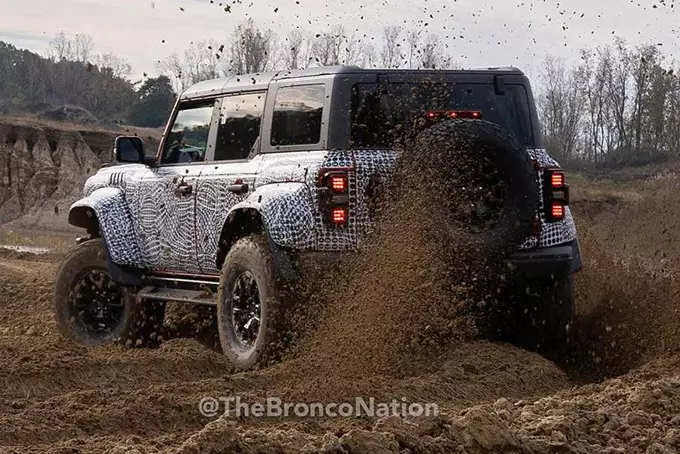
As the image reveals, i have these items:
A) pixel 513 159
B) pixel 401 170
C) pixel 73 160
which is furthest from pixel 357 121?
pixel 73 160

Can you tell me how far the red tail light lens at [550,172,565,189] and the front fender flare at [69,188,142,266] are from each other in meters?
3.46

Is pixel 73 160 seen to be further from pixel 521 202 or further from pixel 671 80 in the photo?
pixel 521 202

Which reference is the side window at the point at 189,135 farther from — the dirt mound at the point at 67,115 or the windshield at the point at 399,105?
the dirt mound at the point at 67,115

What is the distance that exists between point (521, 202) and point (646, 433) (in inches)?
94.6

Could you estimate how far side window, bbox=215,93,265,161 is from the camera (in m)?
8.27

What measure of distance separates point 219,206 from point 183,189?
1.84 ft

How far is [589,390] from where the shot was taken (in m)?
6.34

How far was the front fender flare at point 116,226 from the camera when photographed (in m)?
9.32

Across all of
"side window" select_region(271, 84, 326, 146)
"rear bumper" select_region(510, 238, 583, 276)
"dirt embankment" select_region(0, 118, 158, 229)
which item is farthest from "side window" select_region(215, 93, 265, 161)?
"dirt embankment" select_region(0, 118, 158, 229)

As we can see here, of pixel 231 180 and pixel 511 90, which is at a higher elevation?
pixel 511 90

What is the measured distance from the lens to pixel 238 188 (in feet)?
26.1

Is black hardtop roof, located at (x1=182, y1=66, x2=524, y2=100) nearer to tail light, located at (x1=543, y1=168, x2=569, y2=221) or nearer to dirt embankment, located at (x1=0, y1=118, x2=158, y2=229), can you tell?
tail light, located at (x1=543, y1=168, x2=569, y2=221)

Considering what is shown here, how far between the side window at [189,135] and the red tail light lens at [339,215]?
1885 millimetres

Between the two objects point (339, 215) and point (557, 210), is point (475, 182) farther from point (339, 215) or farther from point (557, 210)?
point (339, 215)
